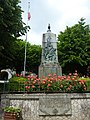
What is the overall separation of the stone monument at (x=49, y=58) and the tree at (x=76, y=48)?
13604 mm

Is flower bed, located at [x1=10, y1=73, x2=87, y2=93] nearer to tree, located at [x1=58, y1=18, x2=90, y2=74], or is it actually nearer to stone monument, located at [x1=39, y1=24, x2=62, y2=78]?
stone monument, located at [x1=39, y1=24, x2=62, y2=78]

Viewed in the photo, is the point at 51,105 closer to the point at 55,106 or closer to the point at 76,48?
the point at 55,106

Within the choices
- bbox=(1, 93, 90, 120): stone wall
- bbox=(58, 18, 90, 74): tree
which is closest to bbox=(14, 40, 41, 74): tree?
bbox=(58, 18, 90, 74): tree

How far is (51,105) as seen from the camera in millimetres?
9516

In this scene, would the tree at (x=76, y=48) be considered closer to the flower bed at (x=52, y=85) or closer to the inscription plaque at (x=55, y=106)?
the flower bed at (x=52, y=85)

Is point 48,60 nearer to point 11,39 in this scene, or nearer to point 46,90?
point 11,39

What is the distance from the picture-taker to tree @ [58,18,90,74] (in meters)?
28.0

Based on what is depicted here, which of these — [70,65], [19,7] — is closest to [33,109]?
[19,7]

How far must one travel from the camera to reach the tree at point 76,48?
A: 27969 mm

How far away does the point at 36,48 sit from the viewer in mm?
35688

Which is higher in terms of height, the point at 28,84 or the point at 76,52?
the point at 76,52

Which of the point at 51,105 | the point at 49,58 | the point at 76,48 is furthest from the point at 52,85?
the point at 76,48

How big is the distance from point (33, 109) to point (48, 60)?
4909mm

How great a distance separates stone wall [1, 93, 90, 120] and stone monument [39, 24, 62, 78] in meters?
3.68
